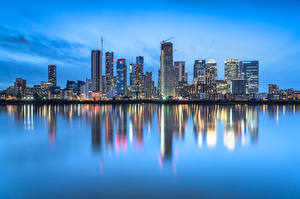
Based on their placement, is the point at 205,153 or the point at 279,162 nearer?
the point at 279,162

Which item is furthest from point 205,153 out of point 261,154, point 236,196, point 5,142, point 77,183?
point 5,142

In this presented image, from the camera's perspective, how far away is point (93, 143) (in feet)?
50.4

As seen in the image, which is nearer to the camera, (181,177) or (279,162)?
(181,177)

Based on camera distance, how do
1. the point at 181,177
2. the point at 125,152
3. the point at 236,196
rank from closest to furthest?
the point at 236,196, the point at 181,177, the point at 125,152

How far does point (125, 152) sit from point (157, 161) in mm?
2460

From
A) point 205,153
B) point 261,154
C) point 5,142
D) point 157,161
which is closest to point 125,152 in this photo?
point 157,161

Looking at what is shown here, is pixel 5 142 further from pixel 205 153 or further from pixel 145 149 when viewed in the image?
pixel 205 153

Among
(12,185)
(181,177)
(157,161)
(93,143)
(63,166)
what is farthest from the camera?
(93,143)

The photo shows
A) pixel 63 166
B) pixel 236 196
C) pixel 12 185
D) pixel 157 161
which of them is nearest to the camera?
pixel 236 196

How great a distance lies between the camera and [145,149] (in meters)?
13.6

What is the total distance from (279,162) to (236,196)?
5877 millimetres

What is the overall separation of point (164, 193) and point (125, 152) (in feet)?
19.0

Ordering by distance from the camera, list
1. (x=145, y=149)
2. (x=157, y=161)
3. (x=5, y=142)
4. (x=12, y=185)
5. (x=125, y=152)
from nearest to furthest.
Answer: (x=12, y=185), (x=157, y=161), (x=125, y=152), (x=145, y=149), (x=5, y=142)

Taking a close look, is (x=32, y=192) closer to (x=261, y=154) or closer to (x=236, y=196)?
(x=236, y=196)
